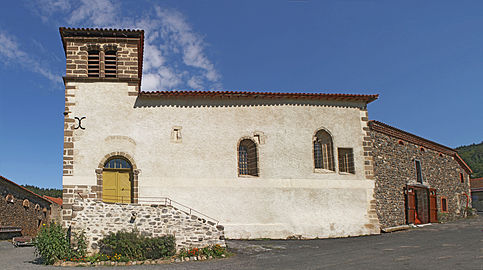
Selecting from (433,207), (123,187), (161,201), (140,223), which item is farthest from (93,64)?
(433,207)

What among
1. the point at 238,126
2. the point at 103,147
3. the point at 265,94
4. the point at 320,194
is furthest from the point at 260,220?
the point at 103,147

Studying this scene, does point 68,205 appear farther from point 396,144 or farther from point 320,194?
point 396,144

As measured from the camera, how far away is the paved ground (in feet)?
31.3

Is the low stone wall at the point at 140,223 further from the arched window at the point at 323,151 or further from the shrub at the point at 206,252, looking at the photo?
the arched window at the point at 323,151

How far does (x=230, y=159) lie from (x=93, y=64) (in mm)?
6784

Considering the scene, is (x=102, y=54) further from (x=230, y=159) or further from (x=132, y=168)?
(x=230, y=159)

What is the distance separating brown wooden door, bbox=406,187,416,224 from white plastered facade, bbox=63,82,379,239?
10.8 ft

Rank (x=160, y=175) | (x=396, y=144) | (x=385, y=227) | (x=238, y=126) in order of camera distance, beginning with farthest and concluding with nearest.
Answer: (x=396, y=144) → (x=385, y=227) → (x=238, y=126) → (x=160, y=175)

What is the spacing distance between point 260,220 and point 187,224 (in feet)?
13.2

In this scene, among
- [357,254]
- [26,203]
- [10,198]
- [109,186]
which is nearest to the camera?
[357,254]

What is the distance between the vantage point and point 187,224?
12.1 m

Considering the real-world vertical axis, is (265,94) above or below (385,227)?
above

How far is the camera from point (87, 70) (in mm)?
15305

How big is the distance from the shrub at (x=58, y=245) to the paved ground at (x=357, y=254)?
0.46 meters
